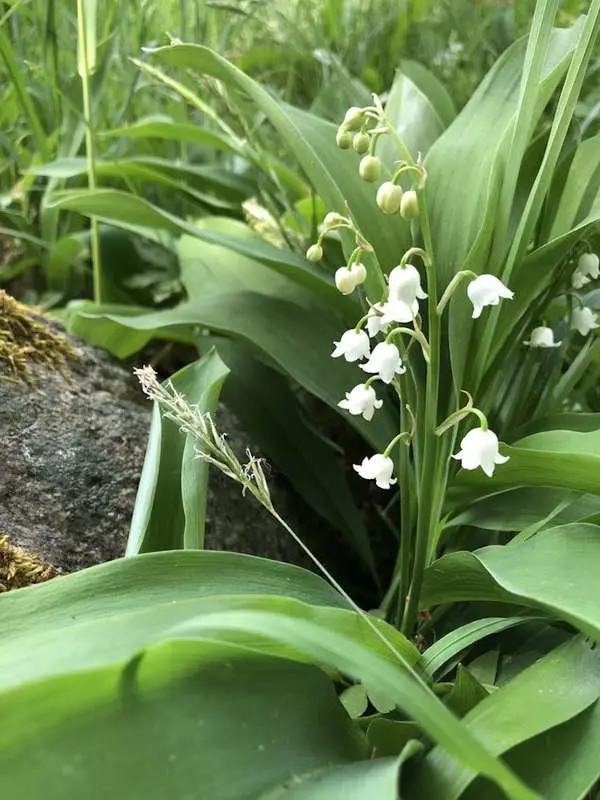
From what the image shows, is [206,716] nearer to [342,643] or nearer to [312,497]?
[342,643]

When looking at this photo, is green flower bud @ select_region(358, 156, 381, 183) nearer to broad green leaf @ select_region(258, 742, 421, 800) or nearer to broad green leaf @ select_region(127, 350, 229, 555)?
broad green leaf @ select_region(127, 350, 229, 555)

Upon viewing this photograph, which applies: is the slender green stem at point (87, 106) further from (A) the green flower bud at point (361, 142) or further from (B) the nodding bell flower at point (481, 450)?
(B) the nodding bell flower at point (481, 450)

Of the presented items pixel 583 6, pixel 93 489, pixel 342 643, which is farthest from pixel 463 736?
pixel 583 6

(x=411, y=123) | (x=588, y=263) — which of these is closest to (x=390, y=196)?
(x=588, y=263)

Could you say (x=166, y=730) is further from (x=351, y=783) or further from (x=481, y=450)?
(x=481, y=450)

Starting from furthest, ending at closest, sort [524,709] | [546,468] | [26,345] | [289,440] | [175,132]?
[175,132]
[289,440]
[26,345]
[546,468]
[524,709]

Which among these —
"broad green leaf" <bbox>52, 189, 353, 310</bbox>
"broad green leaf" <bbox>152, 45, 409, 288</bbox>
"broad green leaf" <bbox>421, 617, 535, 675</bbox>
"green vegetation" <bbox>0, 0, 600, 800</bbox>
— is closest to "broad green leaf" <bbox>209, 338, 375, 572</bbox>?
"green vegetation" <bbox>0, 0, 600, 800</bbox>
